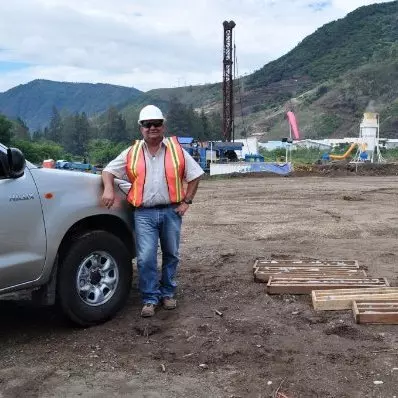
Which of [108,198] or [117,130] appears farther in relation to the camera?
[117,130]

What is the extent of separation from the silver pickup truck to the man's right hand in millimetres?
67

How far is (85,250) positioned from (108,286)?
44 cm

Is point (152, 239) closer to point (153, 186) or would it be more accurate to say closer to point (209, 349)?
point (153, 186)

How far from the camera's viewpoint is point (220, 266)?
7418 millimetres

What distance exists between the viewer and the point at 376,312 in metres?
4.86

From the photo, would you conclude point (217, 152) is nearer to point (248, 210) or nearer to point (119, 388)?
point (248, 210)

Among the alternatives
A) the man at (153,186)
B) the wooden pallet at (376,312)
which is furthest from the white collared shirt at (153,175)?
the wooden pallet at (376,312)

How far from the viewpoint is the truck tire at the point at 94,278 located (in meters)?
4.79

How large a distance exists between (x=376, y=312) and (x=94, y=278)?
2387mm

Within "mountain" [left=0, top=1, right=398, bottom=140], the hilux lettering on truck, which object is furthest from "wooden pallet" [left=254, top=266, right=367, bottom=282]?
"mountain" [left=0, top=1, right=398, bottom=140]

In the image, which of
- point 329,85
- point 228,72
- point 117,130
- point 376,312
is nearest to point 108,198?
point 376,312

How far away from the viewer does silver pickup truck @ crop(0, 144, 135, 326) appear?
437cm

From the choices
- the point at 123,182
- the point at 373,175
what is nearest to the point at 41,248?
the point at 123,182

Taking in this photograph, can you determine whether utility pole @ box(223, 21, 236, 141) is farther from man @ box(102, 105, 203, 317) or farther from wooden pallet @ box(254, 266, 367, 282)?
man @ box(102, 105, 203, 317)
